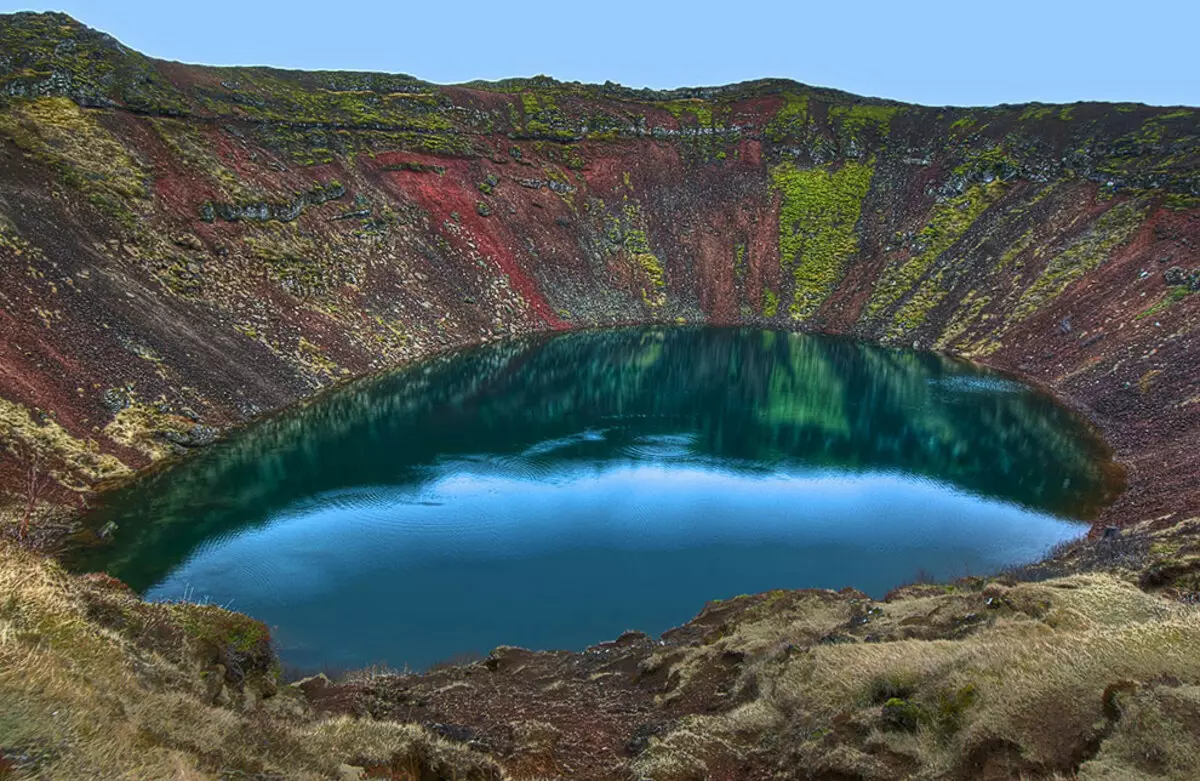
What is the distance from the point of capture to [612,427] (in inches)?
2095

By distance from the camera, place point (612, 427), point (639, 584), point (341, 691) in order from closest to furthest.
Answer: point (341, 691) → point (639, 584) → point (612, 427)

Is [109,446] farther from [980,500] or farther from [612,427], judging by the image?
[980,500]

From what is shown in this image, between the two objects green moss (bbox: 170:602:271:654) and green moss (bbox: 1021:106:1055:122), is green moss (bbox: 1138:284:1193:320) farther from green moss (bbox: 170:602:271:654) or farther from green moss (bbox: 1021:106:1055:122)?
green moss (bbox: 170:602:271:654)

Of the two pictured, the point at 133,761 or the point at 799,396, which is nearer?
the point at 133,761

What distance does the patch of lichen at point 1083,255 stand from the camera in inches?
2783

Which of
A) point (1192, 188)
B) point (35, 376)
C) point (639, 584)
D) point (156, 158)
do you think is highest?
point (1192, 188)

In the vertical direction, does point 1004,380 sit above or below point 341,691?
above

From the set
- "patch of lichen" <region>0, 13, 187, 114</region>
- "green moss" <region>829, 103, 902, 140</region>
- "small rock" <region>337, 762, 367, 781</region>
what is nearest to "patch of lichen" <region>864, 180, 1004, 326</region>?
"green moss" <region>829, 103, 902, 140</region>

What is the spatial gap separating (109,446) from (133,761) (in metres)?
38.5

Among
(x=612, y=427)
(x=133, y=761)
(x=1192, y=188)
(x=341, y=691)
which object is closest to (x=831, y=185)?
(x=1192, y=188)

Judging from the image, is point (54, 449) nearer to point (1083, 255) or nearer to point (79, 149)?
point (79, 149)

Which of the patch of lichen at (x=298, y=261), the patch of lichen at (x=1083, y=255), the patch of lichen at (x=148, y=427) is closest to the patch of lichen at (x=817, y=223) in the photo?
the patch of lichen at (x=1083, y=255)

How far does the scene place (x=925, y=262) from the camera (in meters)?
86.6

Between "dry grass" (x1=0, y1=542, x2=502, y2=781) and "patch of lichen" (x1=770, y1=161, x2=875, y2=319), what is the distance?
82.6 m
